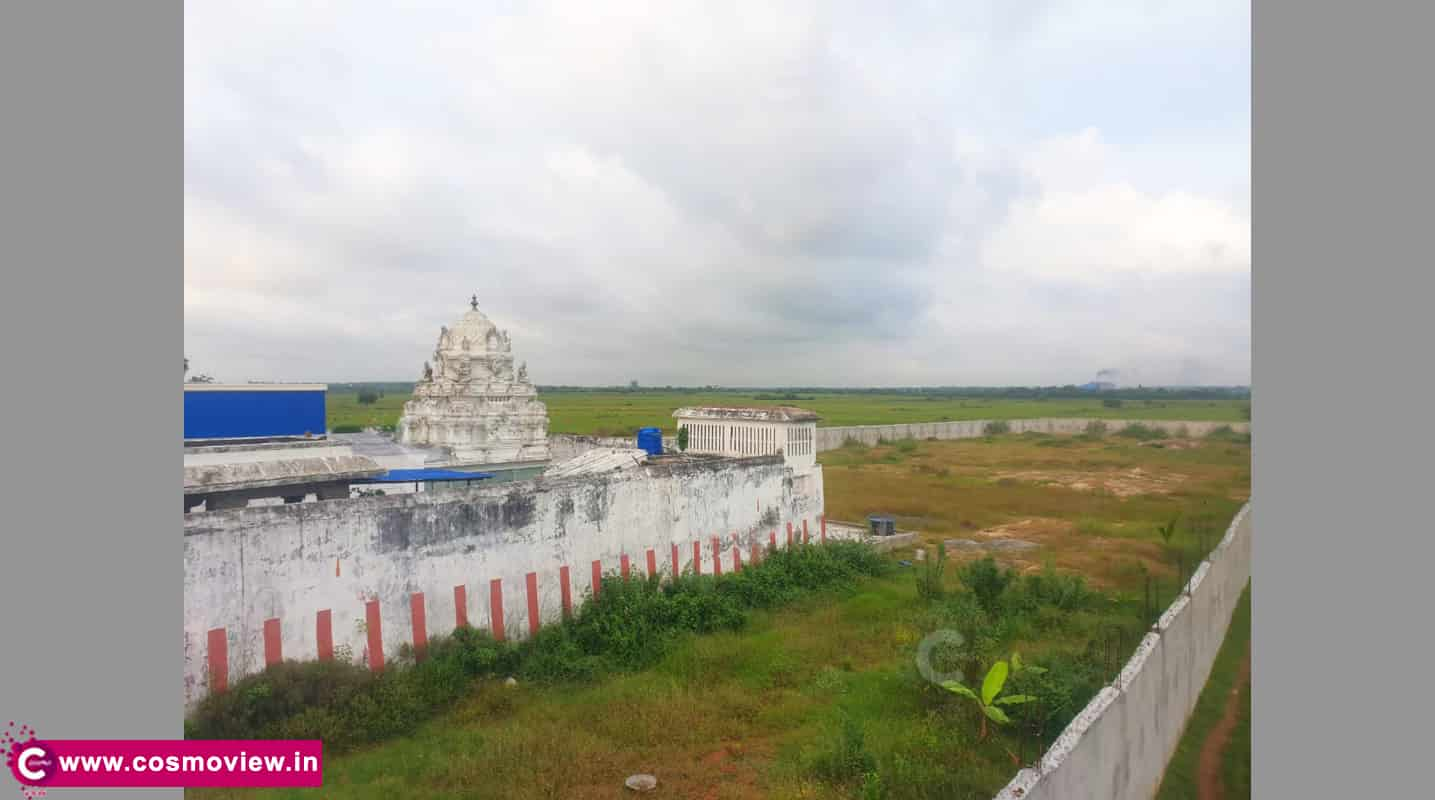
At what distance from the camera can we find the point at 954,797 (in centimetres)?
612

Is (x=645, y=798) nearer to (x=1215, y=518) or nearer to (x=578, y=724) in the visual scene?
(x=578, y=724)

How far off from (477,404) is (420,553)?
14.5 meters

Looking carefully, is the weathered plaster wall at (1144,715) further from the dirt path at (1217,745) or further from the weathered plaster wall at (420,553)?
the weathered plaster wall at (420,553)

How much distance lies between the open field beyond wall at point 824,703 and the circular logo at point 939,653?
0.16m

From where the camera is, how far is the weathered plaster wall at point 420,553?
7011mm

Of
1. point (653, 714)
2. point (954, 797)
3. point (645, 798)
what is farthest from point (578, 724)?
point (954, 797)

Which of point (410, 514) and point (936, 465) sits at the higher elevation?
point (410, 514)

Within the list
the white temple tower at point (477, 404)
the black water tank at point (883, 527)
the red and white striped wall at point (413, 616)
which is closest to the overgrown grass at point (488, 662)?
the red and white striped wall at point (413, 616)

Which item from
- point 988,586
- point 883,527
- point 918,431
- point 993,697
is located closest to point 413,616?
point 993,697
